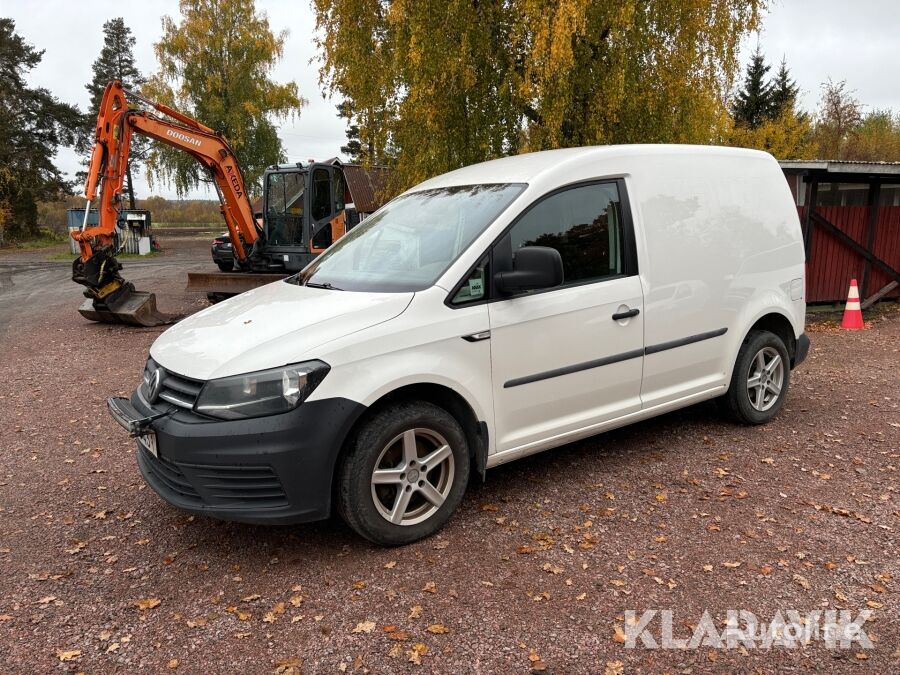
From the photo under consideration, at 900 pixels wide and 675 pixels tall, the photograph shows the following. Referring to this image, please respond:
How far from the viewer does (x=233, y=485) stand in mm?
3338

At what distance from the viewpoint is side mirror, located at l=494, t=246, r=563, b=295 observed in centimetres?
374

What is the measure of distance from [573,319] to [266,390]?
72.3 inches

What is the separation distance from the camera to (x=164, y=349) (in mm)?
3832

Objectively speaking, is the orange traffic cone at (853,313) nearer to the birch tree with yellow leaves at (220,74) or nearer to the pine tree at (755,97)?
the birch tree with yellow leaves at (220,74)

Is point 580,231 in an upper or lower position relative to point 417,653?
upper

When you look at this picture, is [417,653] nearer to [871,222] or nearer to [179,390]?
[179,390]

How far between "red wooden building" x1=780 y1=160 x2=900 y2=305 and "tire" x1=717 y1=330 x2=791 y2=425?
7.38 meters

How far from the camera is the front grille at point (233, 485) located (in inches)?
130

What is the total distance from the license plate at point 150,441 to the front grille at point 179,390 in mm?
188

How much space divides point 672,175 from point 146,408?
142 inches

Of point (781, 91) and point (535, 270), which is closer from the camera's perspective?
point (535, 270)

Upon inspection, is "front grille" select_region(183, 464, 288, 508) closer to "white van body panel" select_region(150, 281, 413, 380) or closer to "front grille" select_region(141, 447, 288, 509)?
"front grille" select_region(141, 447, 288, 509)

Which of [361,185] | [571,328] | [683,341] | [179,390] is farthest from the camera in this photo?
→ [361,185]

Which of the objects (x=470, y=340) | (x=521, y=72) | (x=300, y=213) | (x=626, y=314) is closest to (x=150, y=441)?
(x=470, y=340)
